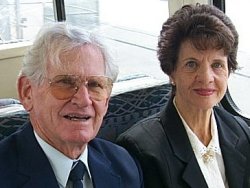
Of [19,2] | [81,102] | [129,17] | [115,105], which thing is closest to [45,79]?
[81,102]

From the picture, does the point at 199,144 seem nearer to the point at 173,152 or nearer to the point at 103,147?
the point at 173,152

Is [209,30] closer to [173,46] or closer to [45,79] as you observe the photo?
[173,46]

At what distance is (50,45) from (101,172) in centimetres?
43

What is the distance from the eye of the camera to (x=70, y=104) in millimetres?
1276

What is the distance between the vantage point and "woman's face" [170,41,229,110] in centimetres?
171

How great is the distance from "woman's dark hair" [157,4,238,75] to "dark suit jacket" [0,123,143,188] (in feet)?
1.48

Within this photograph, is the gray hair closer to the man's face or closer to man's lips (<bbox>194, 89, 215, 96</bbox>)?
the man's face

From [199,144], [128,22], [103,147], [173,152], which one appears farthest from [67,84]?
[128,22]

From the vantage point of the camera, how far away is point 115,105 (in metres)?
1.86

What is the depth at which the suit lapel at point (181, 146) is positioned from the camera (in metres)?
1.65

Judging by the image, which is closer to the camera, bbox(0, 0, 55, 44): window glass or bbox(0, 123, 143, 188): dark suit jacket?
bbox(0, 123, 143, 188): dark suit jacket

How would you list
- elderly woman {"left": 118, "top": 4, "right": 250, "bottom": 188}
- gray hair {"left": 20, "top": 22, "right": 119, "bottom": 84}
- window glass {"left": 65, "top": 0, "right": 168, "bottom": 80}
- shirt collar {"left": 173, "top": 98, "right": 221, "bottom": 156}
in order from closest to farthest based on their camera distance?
gray hair {"left": 20, "top": 22, "right": 119, "bottom": 84}, elderly woman {"left": 118, "top": 4, "right": 250, "bottom": 188}, shirt collar {"left": 173, "top": 98, "right": 221, "bottom": 156}, window glass {"left": 65, "top": 0, "right": 168, "bottom": 80}

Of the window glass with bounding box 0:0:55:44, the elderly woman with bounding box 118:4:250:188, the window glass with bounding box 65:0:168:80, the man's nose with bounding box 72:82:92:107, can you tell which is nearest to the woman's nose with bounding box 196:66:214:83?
the elderly woman with bounding box 118:4:250:188

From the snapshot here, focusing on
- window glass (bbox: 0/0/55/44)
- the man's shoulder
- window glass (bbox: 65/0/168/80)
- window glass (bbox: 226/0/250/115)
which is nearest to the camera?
the man's shoulder
